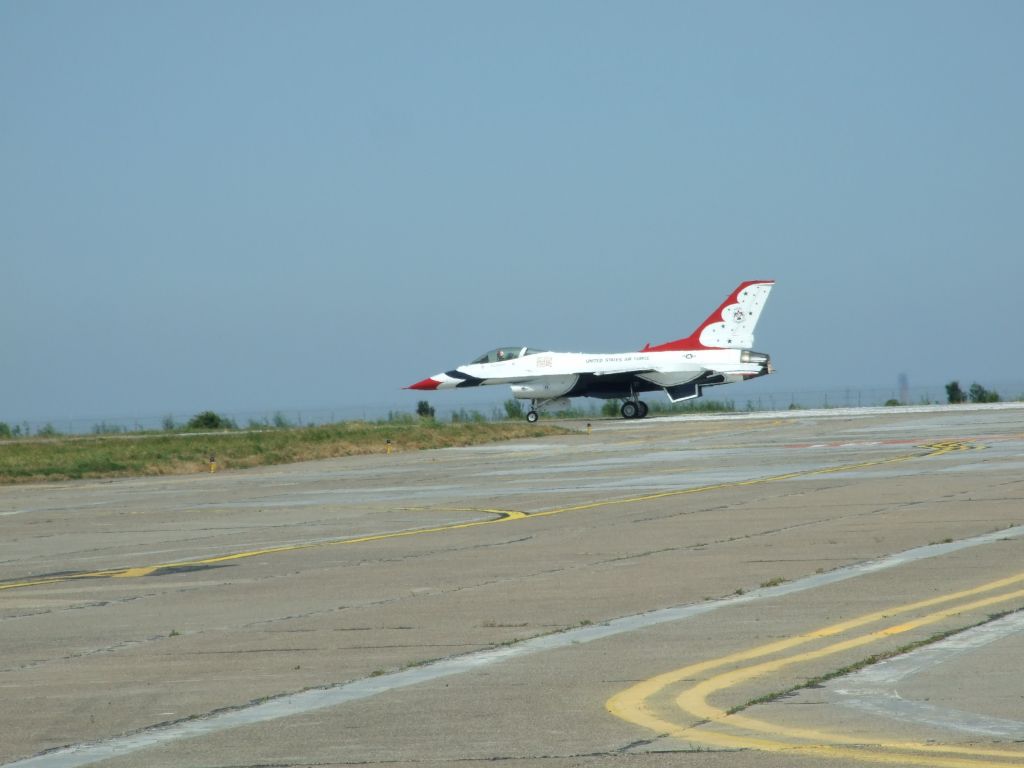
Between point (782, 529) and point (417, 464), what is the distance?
62.5 feet

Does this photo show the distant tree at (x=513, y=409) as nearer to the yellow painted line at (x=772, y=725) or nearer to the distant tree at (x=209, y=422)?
the distant tree at (x=209, y=422)

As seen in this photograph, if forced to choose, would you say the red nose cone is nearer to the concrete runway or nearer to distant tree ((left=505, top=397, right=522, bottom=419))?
distant tree ((left=505, top=397, right=522, bottom=419))

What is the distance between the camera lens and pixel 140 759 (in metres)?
6.83

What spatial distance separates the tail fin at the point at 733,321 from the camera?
6253 cm

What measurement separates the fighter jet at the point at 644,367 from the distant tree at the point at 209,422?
15.4 meters

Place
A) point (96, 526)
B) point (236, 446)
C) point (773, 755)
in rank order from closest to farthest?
point (773, 755)
point (96, 526)
point (236, 446)

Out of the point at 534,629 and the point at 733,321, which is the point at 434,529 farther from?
the point at 733,321

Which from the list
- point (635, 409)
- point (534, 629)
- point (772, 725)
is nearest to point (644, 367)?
point (635, 409)

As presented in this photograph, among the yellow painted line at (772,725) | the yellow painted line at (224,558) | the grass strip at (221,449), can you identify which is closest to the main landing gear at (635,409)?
the grass strip at (221,449)

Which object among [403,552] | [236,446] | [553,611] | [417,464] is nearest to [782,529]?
[403,552]

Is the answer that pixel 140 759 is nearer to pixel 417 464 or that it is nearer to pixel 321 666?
pixel 321 666

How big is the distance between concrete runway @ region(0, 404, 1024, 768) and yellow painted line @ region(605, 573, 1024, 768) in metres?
0.02

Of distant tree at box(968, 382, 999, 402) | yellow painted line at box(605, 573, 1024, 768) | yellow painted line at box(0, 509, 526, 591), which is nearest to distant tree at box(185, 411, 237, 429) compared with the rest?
distant tree at box(968, 382, 999, 402)

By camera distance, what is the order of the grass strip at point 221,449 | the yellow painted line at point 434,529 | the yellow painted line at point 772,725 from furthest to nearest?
1. the grass strip at point 221,449
2. the yellow painted line at point 434,529
3. the yellow painted line at point 772,725
